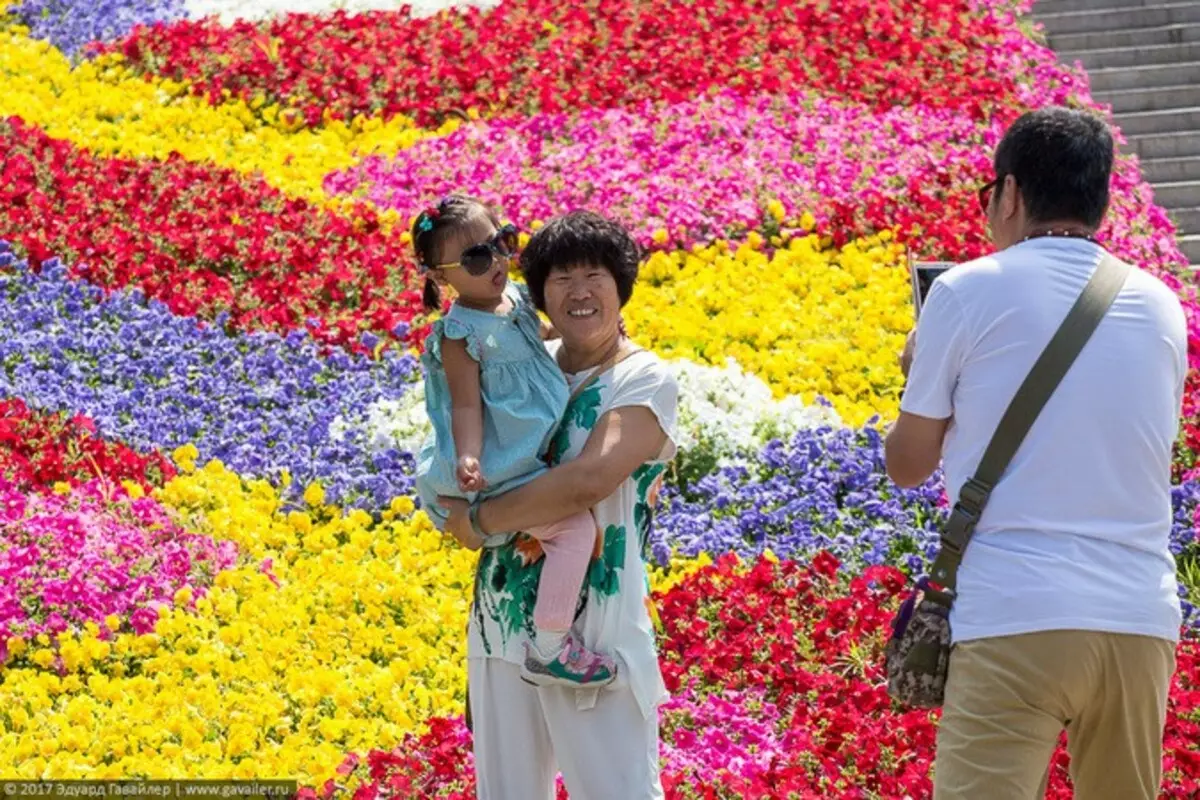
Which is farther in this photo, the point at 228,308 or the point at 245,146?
the point at 245,146

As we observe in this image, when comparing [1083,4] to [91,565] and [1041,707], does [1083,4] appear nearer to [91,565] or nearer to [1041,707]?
[91,565]

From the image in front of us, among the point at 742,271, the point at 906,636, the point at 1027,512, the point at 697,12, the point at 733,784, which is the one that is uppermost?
the point at 697,12

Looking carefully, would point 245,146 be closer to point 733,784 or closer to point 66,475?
point 66,475

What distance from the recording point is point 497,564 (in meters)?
3.65

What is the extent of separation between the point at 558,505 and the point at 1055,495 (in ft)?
3.11

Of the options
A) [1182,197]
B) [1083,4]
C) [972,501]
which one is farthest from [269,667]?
[1083,4]

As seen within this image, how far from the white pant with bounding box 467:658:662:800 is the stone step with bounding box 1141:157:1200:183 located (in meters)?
7.65

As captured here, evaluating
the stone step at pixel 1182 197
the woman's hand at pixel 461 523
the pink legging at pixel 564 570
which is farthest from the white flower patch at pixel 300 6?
the pink legging at pixel 564 570

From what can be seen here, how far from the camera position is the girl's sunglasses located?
3578 millimetres

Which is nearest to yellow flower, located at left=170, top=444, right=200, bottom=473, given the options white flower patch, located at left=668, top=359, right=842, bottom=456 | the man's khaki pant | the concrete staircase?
white flower patch, located at left=668, top=359, right=842, bottom=456

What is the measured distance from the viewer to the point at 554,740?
3.56 meters

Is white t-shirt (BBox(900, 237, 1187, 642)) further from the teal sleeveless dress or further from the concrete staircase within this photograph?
the concrete staircase

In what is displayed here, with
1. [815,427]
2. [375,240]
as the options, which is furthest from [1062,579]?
[375,240]

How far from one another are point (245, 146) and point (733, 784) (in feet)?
20.1
